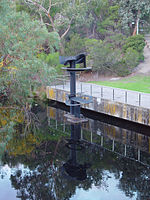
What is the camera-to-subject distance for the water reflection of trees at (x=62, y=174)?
433 inches

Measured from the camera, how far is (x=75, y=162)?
44.2 ft

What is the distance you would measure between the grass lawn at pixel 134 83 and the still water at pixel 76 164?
5652 mm

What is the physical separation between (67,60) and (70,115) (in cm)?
409

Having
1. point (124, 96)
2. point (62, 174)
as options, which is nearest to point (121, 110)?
point (124, 96)

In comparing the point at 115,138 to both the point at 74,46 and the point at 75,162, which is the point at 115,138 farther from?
the point at 74,46

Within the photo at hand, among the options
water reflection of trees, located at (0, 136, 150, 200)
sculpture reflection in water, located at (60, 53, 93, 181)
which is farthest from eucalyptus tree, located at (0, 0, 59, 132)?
water reflection of trees, located at (0, 136, 150, 200)

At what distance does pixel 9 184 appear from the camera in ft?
38.7

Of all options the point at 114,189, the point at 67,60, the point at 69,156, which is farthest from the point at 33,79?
the point at 114,189

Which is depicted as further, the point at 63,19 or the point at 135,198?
the point at 63,19

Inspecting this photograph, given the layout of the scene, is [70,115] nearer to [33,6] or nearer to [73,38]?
[73,38]

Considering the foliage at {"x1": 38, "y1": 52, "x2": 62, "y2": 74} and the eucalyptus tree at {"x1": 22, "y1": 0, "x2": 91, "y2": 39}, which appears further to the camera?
the eucalyptus tree at {"x1": 22, "y1": 0, "x2": 91, "y2": 39}

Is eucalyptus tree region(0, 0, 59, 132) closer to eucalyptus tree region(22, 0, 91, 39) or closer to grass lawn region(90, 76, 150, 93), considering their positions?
grass lawn region(90, 76, 150, 93)

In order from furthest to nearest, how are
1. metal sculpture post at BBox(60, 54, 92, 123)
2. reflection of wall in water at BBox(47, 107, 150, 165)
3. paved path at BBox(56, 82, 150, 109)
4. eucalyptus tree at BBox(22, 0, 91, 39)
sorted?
eucalyptus tree at BBox(22, 0, 91, 39)
metal sculpture post at BBox(60, 54, 92, 123)
paved path at BBox(56, 82, 150, 109)
reflection of wall in water at BBox(47, 107, 150, 165)

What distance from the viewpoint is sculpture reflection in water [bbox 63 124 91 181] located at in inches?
486
